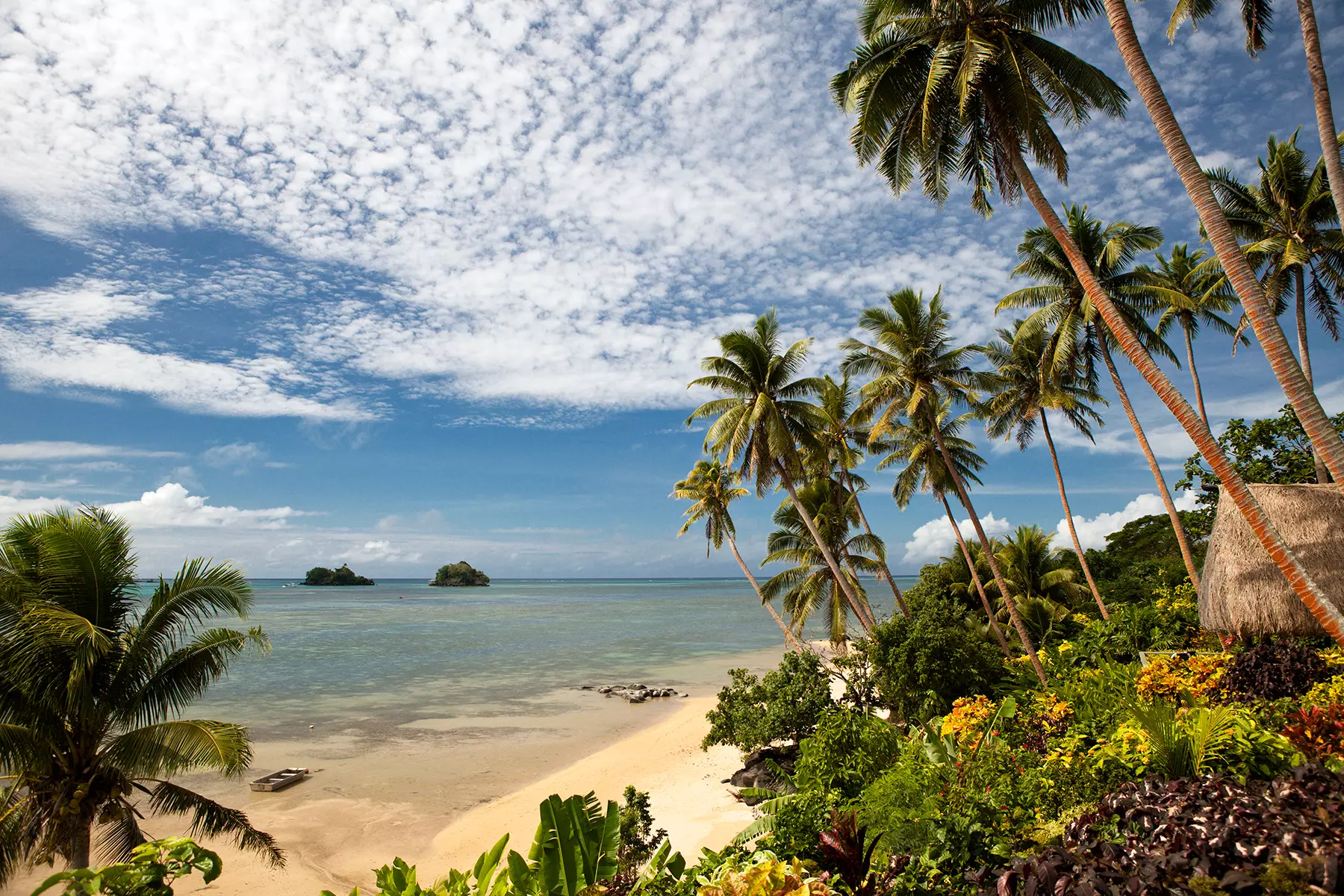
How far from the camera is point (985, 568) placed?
24.9 metres

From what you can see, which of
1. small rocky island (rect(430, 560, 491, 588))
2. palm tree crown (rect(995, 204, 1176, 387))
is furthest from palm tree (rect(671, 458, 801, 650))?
small rocky island (rect(430, 560, 491, 588))

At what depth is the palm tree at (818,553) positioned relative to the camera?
22250 millimetres

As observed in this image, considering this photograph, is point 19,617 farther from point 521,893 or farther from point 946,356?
point 946,356

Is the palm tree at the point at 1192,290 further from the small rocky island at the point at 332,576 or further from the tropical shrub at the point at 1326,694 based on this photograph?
the small rocky island at the point at 332,576

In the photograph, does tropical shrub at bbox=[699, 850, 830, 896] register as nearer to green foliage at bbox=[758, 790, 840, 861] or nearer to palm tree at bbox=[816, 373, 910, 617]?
green foliage at bbox=[758, 790, 840, 861]

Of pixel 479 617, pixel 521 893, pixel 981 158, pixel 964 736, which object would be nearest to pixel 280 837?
pixel 521 893

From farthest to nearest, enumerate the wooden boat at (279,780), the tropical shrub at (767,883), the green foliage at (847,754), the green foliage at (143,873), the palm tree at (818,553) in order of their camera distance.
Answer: the palm tree at (818,553) → the wooden boat at (279,780) → the green foliage at (847,754) → the tropical shrub at (767,883) → the green foliage at (143,873)

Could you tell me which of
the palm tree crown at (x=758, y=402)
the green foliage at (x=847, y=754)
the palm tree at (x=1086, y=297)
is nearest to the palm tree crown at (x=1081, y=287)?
the palm tree at (x=1086, y=297)

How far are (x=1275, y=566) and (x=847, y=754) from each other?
23.4 ft

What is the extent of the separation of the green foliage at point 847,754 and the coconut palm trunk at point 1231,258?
5086mm

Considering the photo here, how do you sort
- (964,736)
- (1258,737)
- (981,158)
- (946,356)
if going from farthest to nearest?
(946,356), (981,158), (964,736), (1258,737)

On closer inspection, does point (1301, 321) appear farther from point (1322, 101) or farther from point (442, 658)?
point (442, 658)

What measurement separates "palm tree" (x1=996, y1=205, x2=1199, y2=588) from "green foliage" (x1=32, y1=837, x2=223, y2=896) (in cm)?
1836

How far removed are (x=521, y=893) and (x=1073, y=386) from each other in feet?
68.0
